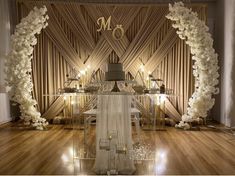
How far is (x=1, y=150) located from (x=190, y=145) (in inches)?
105

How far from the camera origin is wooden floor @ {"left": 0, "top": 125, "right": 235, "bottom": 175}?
3729 millimetres

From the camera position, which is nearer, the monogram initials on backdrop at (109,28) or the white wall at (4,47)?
the white wall at (4,47)

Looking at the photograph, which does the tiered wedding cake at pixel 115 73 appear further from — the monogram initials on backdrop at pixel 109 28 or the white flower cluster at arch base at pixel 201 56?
the monogram initials on backdrop at pixel 109 28

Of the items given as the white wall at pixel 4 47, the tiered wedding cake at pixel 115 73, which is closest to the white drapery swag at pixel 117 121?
the tiered wedding cake at pixel 115 73

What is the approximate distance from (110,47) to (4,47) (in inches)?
82.5

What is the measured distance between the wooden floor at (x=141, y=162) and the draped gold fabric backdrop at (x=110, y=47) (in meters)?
1.02

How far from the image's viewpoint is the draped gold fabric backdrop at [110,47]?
6.72 meters

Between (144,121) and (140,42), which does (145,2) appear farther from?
Answer: (144,121)

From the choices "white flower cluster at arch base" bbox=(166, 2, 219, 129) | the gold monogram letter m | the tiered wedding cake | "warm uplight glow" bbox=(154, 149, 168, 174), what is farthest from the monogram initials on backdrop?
"warm uplight glow" bbox=(154, 149, 168, 174)

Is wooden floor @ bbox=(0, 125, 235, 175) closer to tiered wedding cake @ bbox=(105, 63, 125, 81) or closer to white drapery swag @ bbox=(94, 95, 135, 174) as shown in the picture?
white drapery swag @ bbox=(94, 95, 135, 174)

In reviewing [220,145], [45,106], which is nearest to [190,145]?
[220,145]

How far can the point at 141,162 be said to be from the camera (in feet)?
13.2

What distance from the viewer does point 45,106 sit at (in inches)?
272

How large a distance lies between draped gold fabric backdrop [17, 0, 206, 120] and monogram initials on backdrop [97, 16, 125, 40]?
7cm
